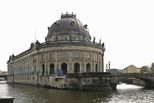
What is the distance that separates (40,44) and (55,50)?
9.07m

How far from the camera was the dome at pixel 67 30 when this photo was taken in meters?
93.6

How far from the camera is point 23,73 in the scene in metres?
118

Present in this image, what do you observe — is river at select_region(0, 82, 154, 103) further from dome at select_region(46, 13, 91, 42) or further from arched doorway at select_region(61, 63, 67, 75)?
dome at select_region(46, 13, 91, 42)

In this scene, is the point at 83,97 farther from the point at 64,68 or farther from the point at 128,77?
the point at 64,68

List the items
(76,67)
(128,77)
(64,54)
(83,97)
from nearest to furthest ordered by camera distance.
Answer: (83,97)
(128,77)
(64,54)
(76,67)

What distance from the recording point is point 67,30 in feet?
309

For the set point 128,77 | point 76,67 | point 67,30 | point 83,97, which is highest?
point 67,30

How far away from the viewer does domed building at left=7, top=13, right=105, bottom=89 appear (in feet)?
278

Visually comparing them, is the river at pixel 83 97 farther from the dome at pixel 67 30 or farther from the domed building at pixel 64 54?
the dome at pixel 67 30

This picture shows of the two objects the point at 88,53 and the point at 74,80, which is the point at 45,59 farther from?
the point at 74,80

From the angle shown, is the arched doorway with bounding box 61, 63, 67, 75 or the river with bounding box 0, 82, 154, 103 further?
the arched doorway with bounding box 61, 63, 67, 75

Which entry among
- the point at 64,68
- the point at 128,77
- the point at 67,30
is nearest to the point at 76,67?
the point at 64,68

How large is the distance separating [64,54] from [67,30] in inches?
483

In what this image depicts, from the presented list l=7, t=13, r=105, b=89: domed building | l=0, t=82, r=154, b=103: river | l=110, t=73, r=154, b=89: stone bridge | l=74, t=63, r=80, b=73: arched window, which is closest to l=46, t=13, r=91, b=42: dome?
l=7, t=13, r=105, b=89: domed building
